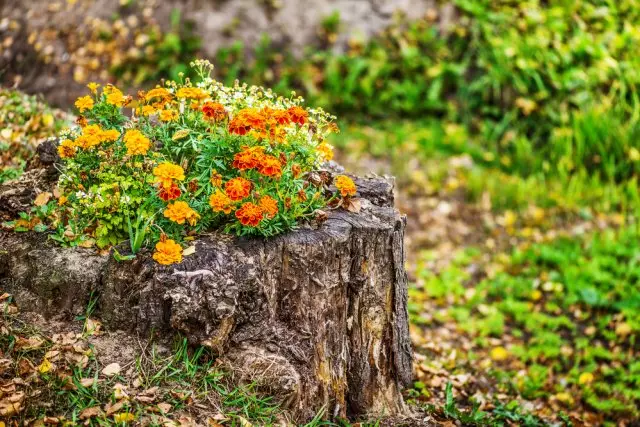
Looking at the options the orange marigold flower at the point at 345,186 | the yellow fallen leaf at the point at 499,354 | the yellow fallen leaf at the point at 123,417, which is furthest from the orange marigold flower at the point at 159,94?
the yellow fallen leaf at the point at 499,354

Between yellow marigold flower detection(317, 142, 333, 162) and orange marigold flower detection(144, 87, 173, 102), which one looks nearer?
orange marigold flower detection(144, 87, 173, 102)

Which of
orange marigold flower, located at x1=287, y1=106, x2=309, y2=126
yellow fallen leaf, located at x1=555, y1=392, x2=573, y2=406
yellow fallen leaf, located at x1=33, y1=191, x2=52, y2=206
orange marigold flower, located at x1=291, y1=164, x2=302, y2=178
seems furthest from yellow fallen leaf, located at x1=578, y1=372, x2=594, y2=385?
yellow fallen leaf, located at x1=33, y1=191, x2=52, y2=206

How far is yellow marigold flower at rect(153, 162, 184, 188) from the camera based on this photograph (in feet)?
10.0

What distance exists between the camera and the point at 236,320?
3.15 m

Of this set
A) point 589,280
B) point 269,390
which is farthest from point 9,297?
point 589,280

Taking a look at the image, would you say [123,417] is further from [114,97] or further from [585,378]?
[585,378]

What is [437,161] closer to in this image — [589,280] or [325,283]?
[589,280]

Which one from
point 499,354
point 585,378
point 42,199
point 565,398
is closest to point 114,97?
point 42,199

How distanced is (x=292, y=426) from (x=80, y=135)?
5.34 ft

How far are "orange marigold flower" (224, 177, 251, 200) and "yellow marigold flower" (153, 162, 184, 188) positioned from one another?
0.67 ft

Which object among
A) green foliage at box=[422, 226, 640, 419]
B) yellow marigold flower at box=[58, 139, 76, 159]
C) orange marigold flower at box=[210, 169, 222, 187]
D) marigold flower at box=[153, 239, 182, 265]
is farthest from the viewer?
green foliage at box=[422, 226, 640, 419]

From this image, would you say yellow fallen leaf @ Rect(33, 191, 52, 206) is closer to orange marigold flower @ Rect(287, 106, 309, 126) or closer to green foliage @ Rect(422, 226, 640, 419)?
orange marigold flower @ Rect(287, 106, 309, 126)

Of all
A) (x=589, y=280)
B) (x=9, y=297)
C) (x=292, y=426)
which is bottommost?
(x=589, y=280)

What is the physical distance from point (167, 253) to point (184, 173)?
0.49 meters
